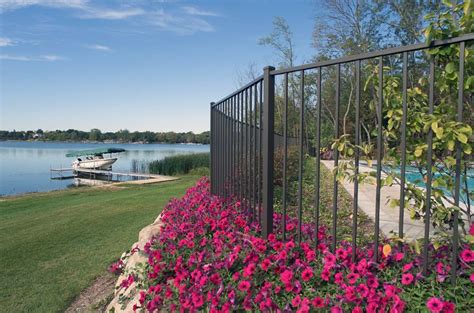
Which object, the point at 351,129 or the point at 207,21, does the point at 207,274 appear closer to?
the point at 207,21

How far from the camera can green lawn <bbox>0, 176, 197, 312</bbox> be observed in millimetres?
3336

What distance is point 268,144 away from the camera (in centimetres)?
258

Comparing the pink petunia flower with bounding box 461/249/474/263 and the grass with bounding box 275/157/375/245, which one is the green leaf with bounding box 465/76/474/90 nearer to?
the pink petunia flower with bounding box 461/249/474/263

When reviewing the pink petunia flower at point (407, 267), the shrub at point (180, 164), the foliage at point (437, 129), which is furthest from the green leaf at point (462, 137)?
the shrub at point (180, 164)

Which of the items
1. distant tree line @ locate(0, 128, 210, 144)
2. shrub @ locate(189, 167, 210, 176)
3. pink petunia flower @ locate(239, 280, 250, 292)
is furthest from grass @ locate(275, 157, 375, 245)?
distant tree line @ locate(0, 128, 210, 144)

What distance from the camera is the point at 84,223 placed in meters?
6.40

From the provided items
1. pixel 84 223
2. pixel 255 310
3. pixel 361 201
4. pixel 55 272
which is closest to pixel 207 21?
pixel 84 223

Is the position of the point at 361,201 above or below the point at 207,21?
below

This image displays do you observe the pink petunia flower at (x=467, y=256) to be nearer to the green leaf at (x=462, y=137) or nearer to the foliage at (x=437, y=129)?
the foliage at (x=437, y=129)

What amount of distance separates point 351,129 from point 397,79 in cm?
1893

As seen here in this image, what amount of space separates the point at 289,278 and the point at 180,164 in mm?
20367

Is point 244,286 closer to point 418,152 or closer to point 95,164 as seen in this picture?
point 418,152

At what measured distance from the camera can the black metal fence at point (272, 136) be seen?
1718mm

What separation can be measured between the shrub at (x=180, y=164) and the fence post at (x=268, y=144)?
18.1 metres
